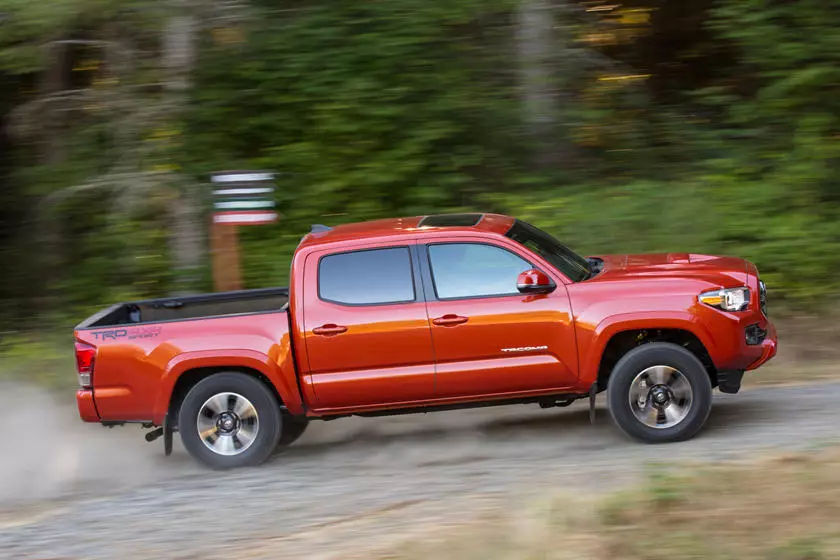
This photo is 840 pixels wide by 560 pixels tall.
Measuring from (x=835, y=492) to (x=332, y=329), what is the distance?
3.56 metres

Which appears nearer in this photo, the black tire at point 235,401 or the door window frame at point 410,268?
the door window frame at point 410,268

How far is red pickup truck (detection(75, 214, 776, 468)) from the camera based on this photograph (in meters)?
7.36

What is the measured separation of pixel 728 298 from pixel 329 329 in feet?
9.35

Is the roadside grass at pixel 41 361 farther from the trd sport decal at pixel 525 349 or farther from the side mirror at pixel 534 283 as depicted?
the side mirror at pixel 534 283

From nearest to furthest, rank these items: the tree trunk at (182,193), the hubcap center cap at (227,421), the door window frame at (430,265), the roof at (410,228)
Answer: the door window frame at (430,265) → the roof at (410,228) → the hubcap center cap at (227,421) → the tree trunk at (182,193)

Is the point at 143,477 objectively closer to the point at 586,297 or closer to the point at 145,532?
the point at 145,532

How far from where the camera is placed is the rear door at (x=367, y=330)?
755 centimetres

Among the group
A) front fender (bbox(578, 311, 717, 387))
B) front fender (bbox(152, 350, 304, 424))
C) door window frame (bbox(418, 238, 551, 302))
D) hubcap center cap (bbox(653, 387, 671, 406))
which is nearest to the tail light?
front fender (bbox(152, 350, 304, 424))

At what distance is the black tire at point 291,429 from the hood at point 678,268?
2900 millimetres

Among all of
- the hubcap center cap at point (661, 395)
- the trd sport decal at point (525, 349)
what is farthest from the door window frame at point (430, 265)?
the hubcap center cap at point (661, 395)

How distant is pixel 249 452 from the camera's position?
7.91m

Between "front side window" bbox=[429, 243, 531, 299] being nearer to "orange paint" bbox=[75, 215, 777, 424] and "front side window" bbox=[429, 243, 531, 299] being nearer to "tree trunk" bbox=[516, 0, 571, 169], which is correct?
"orange paint" bbox=[75, 215, 777, 424]

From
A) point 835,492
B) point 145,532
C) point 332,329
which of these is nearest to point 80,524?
point 145,532

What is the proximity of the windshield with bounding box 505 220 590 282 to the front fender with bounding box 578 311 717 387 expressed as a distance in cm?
44
